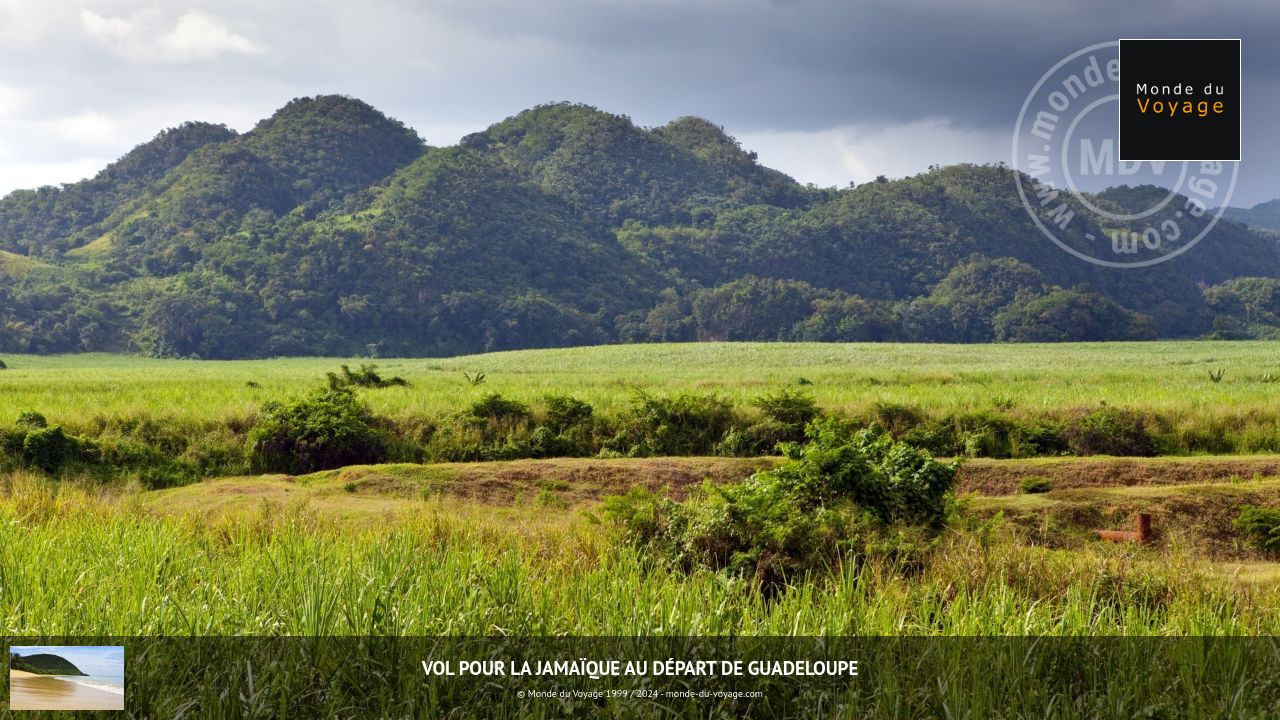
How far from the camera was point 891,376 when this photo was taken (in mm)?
34531

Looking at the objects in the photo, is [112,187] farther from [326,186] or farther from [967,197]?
[967,197]

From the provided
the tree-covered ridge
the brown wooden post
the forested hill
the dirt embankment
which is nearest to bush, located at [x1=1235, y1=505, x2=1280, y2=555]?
the brown wooden post

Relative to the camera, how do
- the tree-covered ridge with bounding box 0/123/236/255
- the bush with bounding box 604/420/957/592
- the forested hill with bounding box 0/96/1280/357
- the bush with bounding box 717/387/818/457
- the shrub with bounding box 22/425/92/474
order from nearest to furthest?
1. the bush with bounding box 604/420/957/592
2. the shrub with bounding box 22/425/92/474
3. the bush with bounding box 717/387/818/457
4. the forested hill with bounding box 0/96/1280/357
5. the tree-covered ridge with bounding box 0/123/236/255

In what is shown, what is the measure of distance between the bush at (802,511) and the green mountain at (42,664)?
4825 millimetres

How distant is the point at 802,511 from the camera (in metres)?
11.3

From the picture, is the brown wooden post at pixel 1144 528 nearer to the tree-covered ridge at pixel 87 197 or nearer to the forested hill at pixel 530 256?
the forested hill at pixel 530 256

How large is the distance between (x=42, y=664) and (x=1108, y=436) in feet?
69.6

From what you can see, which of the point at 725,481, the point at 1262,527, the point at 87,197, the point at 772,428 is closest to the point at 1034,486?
the point at 1262,527

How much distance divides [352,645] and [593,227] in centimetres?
13131

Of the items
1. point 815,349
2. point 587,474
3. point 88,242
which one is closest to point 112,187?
point 88,242

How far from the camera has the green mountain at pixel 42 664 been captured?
18.1 feet

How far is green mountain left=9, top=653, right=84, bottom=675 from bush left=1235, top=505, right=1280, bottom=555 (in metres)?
13.1

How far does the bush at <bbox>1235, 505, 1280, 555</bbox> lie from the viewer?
1270 centimetres

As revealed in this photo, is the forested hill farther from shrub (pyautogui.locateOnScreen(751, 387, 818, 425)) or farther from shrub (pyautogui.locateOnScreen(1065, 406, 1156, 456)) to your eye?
shrub (pyautogui.locateOnScreen(751, 387, 818, 425))
